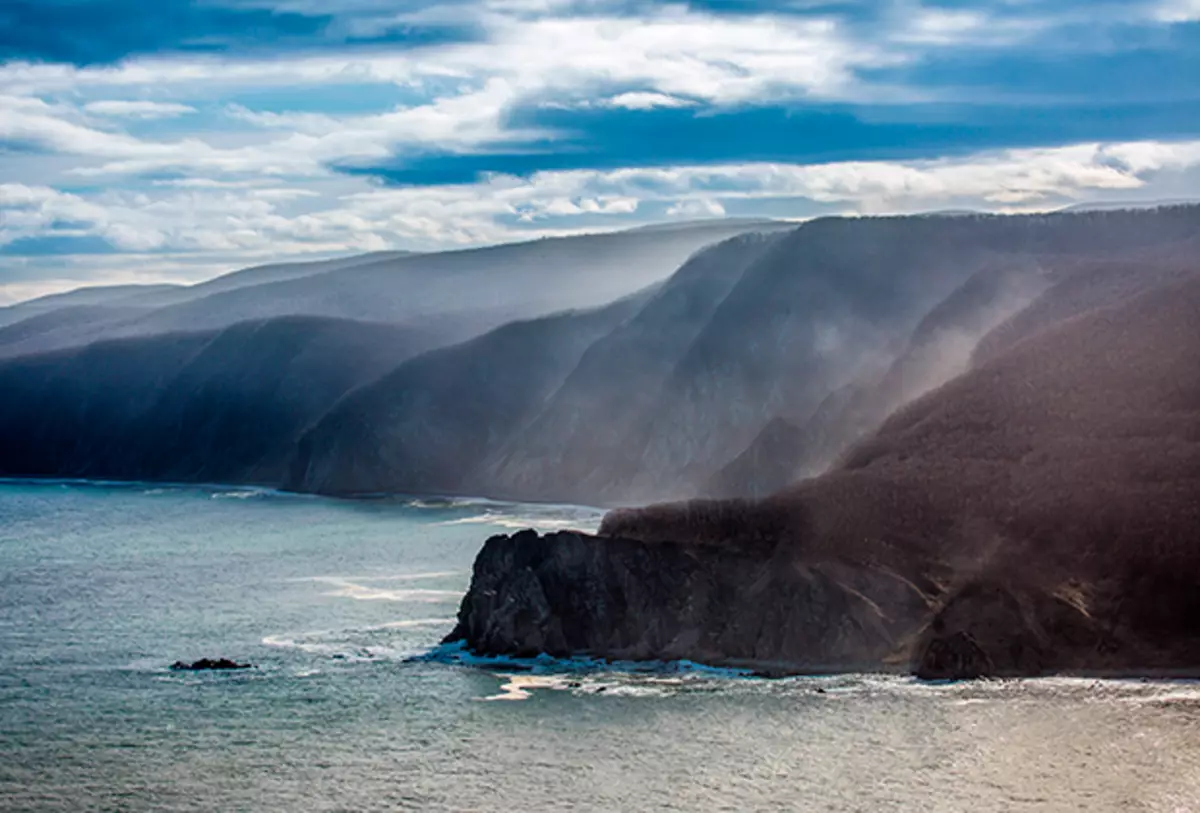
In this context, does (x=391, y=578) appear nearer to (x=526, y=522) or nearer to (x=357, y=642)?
(x=357, y=642)

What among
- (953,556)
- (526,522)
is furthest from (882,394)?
(953,556)

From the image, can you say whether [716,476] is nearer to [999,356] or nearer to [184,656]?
[999,356]

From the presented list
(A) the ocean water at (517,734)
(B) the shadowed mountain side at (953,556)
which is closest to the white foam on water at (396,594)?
(A) the ocean water at (517,734)

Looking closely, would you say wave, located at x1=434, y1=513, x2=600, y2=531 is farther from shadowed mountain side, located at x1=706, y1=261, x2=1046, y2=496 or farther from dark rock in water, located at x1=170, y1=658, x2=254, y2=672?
dark rock in water, located at x1=170, y1=658, x2=254, y2=672

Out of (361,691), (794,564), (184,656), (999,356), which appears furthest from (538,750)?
(999,356)

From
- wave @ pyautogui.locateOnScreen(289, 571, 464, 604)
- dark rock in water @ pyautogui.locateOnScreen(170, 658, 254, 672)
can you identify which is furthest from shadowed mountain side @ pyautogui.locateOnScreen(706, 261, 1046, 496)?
dark rock in water @ pyautogui.locateOnScreen(170, 658, 254, 672)

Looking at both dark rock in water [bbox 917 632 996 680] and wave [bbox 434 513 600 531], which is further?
wave [bbox 434 513 600 531]
